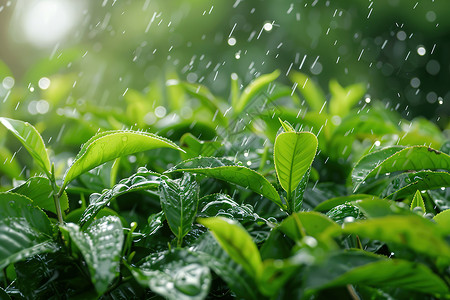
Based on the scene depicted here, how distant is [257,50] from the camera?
4.75 m

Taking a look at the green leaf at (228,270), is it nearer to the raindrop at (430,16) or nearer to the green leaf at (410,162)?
the green leaf at (410,162)

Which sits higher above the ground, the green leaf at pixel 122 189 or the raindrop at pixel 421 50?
the green leaf at pixel 122 189

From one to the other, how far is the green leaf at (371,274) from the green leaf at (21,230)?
0.37 metres

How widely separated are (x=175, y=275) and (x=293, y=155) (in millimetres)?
281

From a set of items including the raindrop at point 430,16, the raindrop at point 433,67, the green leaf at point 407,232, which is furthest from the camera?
the raindrop at point 433,67

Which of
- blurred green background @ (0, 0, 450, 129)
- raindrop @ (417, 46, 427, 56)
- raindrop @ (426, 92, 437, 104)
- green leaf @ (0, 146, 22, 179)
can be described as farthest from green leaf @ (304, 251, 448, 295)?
raindrop @ (426, 92, 437, 104)

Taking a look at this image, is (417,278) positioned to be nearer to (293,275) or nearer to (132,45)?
(293,275)

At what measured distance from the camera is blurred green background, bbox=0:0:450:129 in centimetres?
449

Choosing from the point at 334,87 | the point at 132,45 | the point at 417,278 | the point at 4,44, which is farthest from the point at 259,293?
the point at 132,45

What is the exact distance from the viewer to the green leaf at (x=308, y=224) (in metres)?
0.57

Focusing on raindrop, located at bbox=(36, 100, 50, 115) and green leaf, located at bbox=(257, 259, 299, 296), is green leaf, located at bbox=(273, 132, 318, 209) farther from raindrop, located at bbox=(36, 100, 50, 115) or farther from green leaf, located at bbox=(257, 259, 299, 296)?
raindrop, located at bbox=(36, 100, 50, 115)

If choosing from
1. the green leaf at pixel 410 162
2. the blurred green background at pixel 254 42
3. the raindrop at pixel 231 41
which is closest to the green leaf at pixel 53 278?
the green leaf at pixel 410 162

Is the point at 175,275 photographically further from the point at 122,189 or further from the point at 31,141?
the point at 31,141

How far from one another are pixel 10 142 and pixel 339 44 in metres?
3.82
